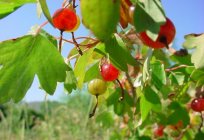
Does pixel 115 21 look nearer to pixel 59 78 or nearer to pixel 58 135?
pixel 59 78

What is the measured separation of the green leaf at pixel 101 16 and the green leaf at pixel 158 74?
0.59 metres

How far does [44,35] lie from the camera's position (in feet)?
2.83

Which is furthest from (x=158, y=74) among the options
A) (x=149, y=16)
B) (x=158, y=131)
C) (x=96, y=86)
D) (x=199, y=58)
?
(x=158, y=131)

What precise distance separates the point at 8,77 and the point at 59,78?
0.39 ft

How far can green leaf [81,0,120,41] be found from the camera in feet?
1.76

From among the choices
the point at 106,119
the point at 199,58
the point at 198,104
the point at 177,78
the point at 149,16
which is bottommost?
the point at 106,119

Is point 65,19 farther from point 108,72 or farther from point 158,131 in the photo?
point 158,131

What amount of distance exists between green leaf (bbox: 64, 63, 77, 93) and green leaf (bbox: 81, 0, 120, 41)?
42 centimetres

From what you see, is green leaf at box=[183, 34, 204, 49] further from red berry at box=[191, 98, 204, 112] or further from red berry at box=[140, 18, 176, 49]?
red berry at box=[191, 98, 204, 112]

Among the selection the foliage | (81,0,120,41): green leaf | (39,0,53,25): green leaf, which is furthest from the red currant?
(81,0,120,41): green leaf

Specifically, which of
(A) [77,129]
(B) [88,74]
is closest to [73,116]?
(A) [77,129]

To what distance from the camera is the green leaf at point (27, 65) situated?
846mm

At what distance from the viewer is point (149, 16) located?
0.56 meters

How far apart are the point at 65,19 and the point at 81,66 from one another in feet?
0.75
